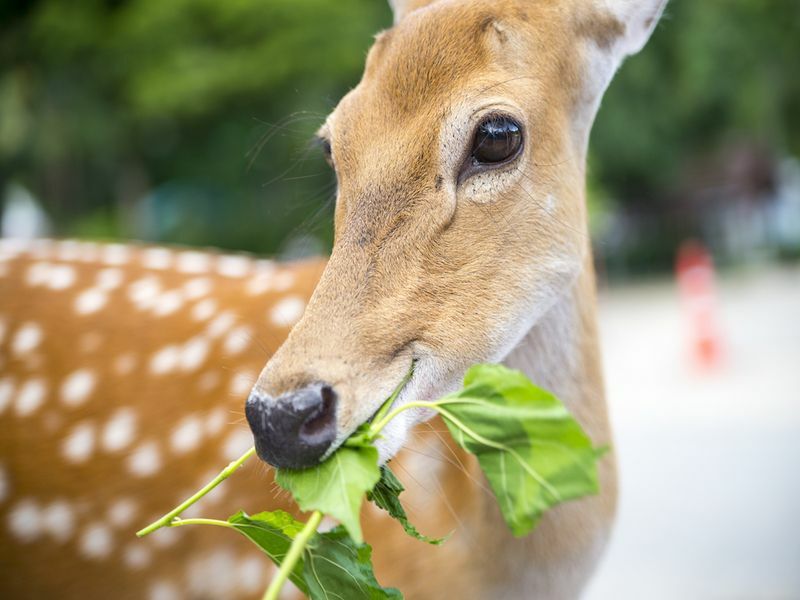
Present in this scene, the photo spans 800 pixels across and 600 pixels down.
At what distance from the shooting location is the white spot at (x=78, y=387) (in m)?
3.00

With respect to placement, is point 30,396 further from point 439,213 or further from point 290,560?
point 290,560

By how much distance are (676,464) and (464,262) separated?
5.79 metres

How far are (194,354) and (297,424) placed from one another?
1515 millimetres

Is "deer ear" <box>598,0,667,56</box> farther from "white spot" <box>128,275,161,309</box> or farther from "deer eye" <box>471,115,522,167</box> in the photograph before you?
"white spot" <box>128,275,161,309</box>

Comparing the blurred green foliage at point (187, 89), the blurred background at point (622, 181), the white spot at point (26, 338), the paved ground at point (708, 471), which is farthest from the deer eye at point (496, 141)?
the blurred green foliage at point (187, 89)

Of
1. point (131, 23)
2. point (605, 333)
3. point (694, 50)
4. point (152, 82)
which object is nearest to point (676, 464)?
point (605, 333)

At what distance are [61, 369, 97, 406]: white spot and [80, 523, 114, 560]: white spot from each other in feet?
1.48

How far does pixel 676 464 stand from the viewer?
23.5ft

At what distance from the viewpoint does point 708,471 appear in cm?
Result: 692

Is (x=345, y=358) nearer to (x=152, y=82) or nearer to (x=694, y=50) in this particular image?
(x=152, y=82)

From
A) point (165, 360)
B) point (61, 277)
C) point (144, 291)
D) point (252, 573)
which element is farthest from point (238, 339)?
point (61, 277)

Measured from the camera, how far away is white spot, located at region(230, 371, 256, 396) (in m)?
2.81

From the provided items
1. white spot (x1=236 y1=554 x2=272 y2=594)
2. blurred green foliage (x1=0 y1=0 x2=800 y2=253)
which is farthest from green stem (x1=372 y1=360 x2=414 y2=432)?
blurred green foliage (x1=0 y1=0 x2=800 y2=253)

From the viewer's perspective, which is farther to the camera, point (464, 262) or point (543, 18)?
point (543, 18)
